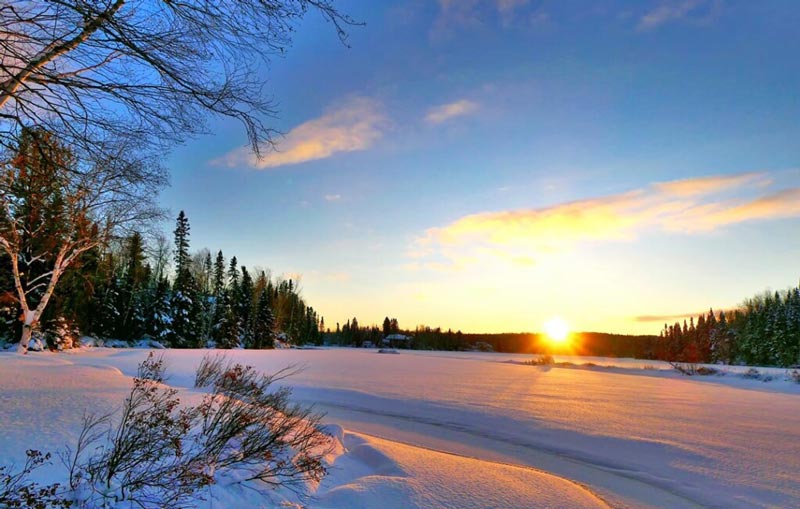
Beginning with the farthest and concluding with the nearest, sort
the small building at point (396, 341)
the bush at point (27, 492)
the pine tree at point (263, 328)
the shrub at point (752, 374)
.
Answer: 1. the small building at point (396, 341)
2. the pine tree at point (263, 328)
3. the shrub at point (752, 374)
4. the bush at point (27, 492)

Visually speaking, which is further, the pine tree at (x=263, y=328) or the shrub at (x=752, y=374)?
the pine tree at (x=263, y=328)

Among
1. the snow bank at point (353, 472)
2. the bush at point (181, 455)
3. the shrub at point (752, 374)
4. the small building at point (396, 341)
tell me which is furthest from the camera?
the small building at point (396, 341)

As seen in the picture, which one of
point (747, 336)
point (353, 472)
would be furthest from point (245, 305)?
point (747, 336)

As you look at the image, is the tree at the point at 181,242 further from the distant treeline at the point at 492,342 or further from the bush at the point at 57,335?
the distant treeline at the point at 492,342

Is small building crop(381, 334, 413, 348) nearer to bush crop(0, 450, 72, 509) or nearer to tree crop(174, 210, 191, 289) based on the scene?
tree crop(174, 210, 191, 289)

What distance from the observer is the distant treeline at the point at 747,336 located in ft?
167

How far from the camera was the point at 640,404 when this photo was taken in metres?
12.9

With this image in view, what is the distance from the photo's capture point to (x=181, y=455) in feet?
12.9

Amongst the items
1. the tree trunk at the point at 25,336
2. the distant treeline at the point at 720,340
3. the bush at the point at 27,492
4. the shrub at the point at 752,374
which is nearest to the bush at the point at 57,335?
the tree trunk at the point at 25,336

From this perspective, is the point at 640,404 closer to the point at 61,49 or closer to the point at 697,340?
the point at 61,49

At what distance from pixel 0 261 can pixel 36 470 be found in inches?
1006

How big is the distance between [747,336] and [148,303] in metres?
73.9

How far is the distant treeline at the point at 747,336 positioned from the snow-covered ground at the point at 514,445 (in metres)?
50.4

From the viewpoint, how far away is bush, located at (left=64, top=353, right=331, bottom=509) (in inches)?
131
